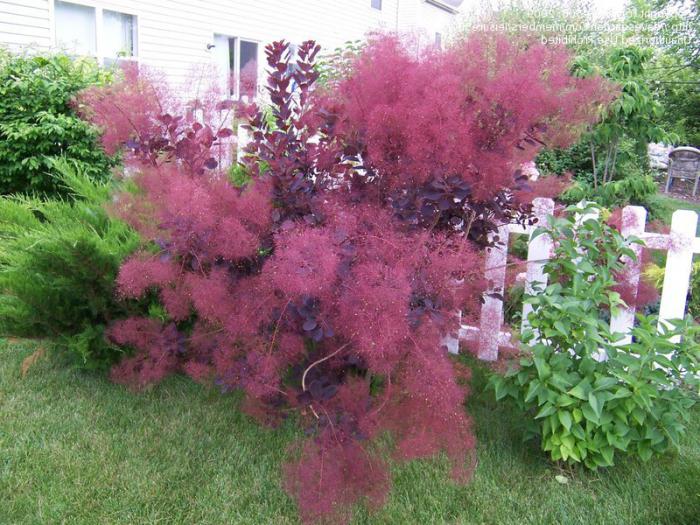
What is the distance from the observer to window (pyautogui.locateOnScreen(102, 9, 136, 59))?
31.5ft

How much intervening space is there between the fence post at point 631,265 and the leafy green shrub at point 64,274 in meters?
2.50

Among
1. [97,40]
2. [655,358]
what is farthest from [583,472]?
[97,40]

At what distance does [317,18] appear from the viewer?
14.3m

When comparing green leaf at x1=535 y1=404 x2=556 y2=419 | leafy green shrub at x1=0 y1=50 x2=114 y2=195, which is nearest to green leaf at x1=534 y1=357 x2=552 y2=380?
green leaf at x1=535 y1=404 x2=556 y2=419

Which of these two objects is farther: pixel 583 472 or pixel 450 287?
pixel 583 472

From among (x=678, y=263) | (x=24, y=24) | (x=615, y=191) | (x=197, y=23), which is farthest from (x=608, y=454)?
(x=197, y=23)

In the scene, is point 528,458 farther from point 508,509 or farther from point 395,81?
point 395,81

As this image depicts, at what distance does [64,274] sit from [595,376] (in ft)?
8.26

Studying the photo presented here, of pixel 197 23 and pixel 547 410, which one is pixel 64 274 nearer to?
pixel 547 410

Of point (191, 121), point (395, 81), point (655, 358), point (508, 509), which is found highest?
point (395, 81)

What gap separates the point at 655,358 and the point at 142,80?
2.47 m

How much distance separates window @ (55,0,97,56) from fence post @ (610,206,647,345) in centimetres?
828

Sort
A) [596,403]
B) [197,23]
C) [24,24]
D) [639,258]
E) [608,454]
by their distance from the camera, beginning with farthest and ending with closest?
[197,23]
[24,24]
[639,258]
[608,454]
[596,403]

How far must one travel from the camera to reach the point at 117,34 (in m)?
9.80
